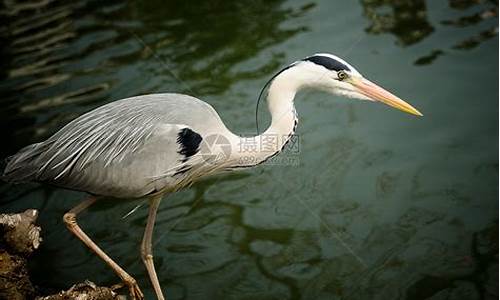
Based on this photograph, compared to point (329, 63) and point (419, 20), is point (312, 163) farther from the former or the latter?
point (419, 20)

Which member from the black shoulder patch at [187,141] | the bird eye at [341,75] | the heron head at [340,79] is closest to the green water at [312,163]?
the black shoulder patch at [187,141]

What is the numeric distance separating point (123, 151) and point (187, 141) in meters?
0.41

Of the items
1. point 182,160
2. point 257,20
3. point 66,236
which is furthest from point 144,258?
point 257,20

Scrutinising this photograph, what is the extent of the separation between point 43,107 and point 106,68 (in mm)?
1046

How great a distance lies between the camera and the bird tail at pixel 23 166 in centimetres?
347

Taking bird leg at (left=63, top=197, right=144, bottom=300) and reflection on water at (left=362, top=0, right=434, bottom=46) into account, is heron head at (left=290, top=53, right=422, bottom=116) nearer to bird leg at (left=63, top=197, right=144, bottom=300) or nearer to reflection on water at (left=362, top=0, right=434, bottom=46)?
bird leg at (left=63, top=197, right=144, bottom=300)

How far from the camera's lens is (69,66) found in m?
7.36

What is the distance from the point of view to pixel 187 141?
3.35 metres

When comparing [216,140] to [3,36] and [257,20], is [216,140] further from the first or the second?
[3,36]

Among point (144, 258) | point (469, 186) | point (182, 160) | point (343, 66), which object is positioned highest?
point (343, 66)

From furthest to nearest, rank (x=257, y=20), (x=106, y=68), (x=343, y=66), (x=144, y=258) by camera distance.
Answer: (x=257, y=20)
(x=106, y=68)
(x=144, y=258)
(x=343, y=66)

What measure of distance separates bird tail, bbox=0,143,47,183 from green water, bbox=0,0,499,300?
3.01 ft

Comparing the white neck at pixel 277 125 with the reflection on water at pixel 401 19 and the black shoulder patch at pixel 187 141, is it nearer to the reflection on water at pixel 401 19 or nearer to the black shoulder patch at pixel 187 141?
the black shoulder patch at pixel 187 141

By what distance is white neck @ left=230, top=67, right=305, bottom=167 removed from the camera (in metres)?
3.32
